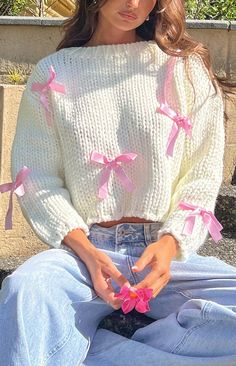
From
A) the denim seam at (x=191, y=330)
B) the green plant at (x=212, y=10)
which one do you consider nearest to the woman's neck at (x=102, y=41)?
the denim seam at (x=191, y=330)

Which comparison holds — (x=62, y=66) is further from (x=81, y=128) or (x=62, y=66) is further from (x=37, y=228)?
(x=37, y=228)

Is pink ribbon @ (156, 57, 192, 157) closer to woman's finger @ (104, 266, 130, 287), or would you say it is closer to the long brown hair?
the long brown hair

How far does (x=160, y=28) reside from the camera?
3014mm

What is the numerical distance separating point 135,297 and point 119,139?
0.57 m

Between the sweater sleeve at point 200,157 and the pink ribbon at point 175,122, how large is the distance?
0.09 feet

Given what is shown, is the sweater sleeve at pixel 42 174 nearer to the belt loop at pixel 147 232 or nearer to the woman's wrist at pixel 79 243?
the woman's wrist at pixel 79 243

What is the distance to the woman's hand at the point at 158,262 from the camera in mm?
2660

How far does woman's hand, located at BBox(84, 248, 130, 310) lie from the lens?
2.68 metres

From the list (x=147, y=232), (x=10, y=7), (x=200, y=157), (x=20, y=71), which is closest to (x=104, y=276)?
(x=147, y=232)

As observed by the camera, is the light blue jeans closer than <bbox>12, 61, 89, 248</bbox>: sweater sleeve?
Yes

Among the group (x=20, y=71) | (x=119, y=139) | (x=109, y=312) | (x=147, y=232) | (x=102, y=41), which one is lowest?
(x=109, y=312)

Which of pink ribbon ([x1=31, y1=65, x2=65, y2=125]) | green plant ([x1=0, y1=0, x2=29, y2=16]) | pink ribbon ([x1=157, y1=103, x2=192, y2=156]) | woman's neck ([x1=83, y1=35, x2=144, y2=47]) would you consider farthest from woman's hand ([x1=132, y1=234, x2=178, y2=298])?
green plant ([x1=0, y1=0, x2=29, y2=16])

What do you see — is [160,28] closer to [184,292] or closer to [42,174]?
[42,174]

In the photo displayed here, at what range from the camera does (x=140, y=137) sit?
115 inches
